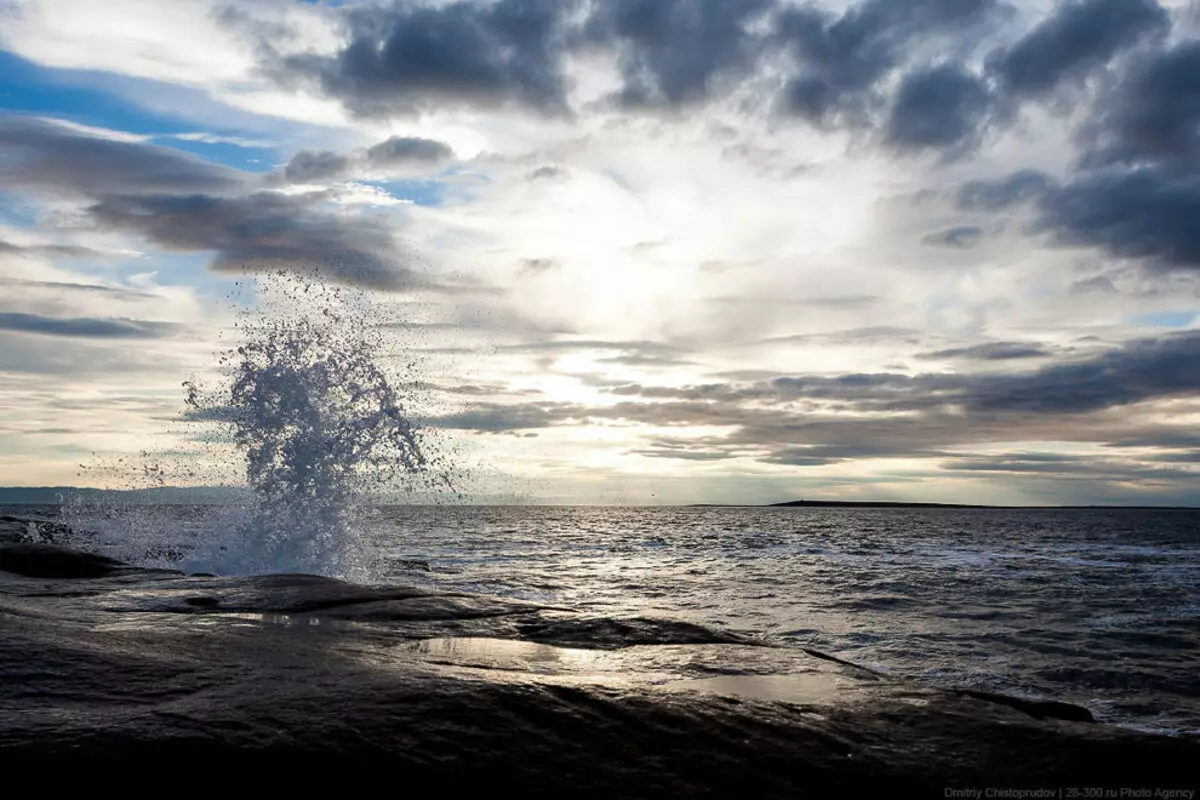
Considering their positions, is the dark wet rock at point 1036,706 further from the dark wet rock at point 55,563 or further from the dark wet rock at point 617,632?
the dark wet rock at point 55,563

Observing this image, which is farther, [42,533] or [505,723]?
[42,533]

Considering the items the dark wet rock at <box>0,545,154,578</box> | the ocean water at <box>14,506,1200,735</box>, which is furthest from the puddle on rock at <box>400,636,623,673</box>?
the dark wet rock at <box>0,545,154,578</box>

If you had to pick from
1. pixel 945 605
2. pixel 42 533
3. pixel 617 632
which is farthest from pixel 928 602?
pixel 42 533

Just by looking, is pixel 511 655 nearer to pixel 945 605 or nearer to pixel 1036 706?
pixel 1036 706

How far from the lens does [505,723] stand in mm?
4031

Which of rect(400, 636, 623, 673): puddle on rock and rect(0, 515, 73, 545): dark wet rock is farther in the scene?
rect(0, 515, 73, 545): dark wet rock

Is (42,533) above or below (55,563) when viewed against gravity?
below

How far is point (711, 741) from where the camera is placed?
4.03m

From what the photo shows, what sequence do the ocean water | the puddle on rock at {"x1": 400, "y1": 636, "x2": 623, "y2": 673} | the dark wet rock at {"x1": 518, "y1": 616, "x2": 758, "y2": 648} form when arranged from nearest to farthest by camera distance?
the puddle on rock at {"x1": 400, "y1": 636, "x2": 623, "y2": 673}
the dark wet rock at {"x1": 518, "y1": 616, "x2": 758, "y2": 648}
the ocean water

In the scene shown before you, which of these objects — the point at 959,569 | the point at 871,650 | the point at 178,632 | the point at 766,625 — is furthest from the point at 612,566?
the point at 178,632

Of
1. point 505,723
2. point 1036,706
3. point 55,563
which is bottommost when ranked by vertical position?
point 55,563

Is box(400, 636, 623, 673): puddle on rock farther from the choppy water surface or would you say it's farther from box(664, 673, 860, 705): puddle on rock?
the choppy water surface

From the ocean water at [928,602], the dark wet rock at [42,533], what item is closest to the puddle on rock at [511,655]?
the ocean water at [928,602]

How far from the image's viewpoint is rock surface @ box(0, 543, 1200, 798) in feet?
11.5
